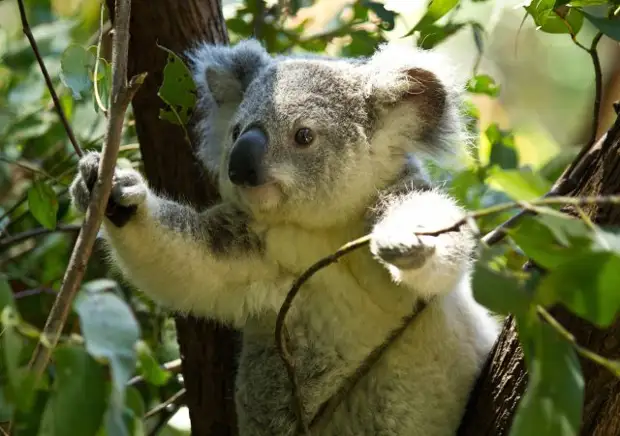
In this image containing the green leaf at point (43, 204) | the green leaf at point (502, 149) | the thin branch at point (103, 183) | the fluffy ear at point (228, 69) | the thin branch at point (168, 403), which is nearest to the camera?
the thin branch at point (103, 183)

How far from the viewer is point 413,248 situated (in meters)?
1.55

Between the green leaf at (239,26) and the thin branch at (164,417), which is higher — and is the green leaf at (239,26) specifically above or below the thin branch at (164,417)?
above

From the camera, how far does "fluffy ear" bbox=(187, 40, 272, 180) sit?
2326 millimetres

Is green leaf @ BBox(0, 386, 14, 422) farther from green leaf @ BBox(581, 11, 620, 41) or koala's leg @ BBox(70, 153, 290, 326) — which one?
green leaf @ BBox(581, 11, 620, 41)

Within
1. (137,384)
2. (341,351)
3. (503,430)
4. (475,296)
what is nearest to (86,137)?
(137,384)

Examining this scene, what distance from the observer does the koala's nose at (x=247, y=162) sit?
1.91 m

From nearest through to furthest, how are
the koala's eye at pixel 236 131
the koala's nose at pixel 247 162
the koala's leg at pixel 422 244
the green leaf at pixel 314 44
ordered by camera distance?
the koala's leg at pixel 422 244 < the koala's nose at pixel 247 162 < the koala's eye at pixel 236 131 < the green leaf at pixel 314 44

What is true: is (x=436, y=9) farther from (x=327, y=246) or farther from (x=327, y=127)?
(x=327, y=246)

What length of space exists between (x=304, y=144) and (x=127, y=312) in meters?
1.11

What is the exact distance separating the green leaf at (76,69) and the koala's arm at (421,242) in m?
0.74

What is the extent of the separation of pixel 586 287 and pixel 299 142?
1180 mm

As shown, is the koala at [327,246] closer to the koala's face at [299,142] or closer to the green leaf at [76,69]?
the koala's face at [299,142]

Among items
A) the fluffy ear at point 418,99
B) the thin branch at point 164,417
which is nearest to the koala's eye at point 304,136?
the fluffy ear at point 418,99

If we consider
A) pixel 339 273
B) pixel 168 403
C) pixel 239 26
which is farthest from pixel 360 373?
pixel 239 26
